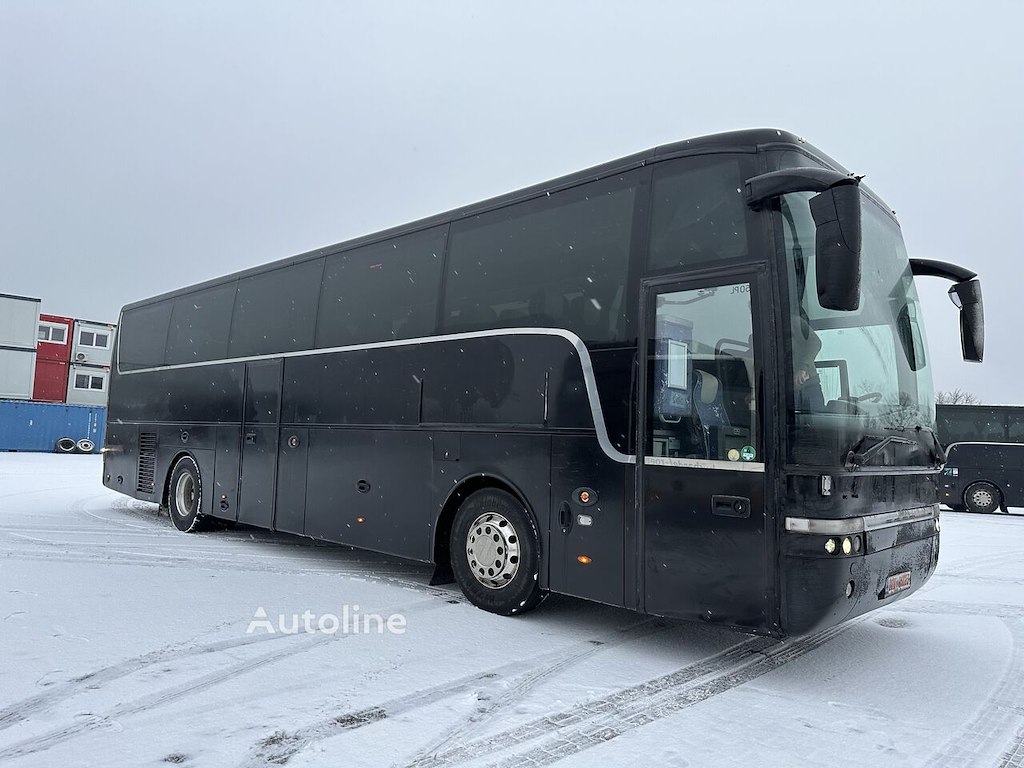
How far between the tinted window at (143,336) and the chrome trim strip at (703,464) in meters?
8.87

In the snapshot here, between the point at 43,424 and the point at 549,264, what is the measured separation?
3576cm

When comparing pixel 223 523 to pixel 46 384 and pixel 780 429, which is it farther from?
pixel 46 384

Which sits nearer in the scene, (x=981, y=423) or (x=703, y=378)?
(x=703, y=378)

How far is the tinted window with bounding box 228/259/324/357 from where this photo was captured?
8.27m

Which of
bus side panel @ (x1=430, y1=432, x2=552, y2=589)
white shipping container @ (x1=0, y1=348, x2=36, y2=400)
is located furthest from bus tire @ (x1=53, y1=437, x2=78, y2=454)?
bus side panel @ (x1=430, y1=432, x2=552, y2=589)

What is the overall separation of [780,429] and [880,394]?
0.96 meters

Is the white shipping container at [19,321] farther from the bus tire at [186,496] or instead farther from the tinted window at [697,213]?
the tinted window at [697,213]

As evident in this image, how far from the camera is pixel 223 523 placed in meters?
11.0

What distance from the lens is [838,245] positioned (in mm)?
3971

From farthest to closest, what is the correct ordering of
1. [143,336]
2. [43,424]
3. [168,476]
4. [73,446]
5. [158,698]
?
[73,446] → [43,424] → [143,336] → [168,476] → [158,698]

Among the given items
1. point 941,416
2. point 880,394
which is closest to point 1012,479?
point 941,416

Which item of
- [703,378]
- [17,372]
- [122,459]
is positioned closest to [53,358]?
[17,372]

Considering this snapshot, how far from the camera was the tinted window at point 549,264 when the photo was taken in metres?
5.27

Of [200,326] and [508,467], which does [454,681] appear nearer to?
[508,467]
